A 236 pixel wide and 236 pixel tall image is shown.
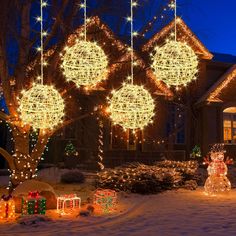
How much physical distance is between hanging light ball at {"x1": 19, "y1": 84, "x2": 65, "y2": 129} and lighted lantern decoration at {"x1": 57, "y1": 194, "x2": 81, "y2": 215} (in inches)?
65.0

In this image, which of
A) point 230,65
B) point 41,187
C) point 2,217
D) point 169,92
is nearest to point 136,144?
point 169,92

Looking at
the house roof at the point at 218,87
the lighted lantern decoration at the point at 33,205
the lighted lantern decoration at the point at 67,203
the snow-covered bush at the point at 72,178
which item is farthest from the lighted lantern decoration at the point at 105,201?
the house roof at the point at 218,87

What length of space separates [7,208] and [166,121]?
14.6m

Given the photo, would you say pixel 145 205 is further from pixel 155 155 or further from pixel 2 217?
pixel 155 155

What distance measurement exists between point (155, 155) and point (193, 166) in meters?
4.36

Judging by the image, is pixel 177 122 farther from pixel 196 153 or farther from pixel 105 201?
pixel 105 201

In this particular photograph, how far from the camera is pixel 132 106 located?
9.04m

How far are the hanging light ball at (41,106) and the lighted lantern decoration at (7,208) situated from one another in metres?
1.79

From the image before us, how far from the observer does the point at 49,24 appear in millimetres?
12133

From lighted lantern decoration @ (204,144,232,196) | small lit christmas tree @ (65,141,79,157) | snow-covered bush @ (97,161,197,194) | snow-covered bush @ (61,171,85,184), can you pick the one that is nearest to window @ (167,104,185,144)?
small lit christmas tree @ (65,141,79,157)

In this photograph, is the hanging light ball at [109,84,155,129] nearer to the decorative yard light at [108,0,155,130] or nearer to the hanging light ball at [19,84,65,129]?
the decorative yard light at [108,0,155,130]

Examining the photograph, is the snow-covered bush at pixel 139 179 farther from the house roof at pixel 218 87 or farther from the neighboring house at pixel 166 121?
the house roof at pixel 218 87

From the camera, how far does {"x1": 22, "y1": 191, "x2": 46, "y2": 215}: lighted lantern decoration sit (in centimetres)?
834

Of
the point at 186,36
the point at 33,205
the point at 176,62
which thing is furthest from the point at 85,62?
the point at 186,36
